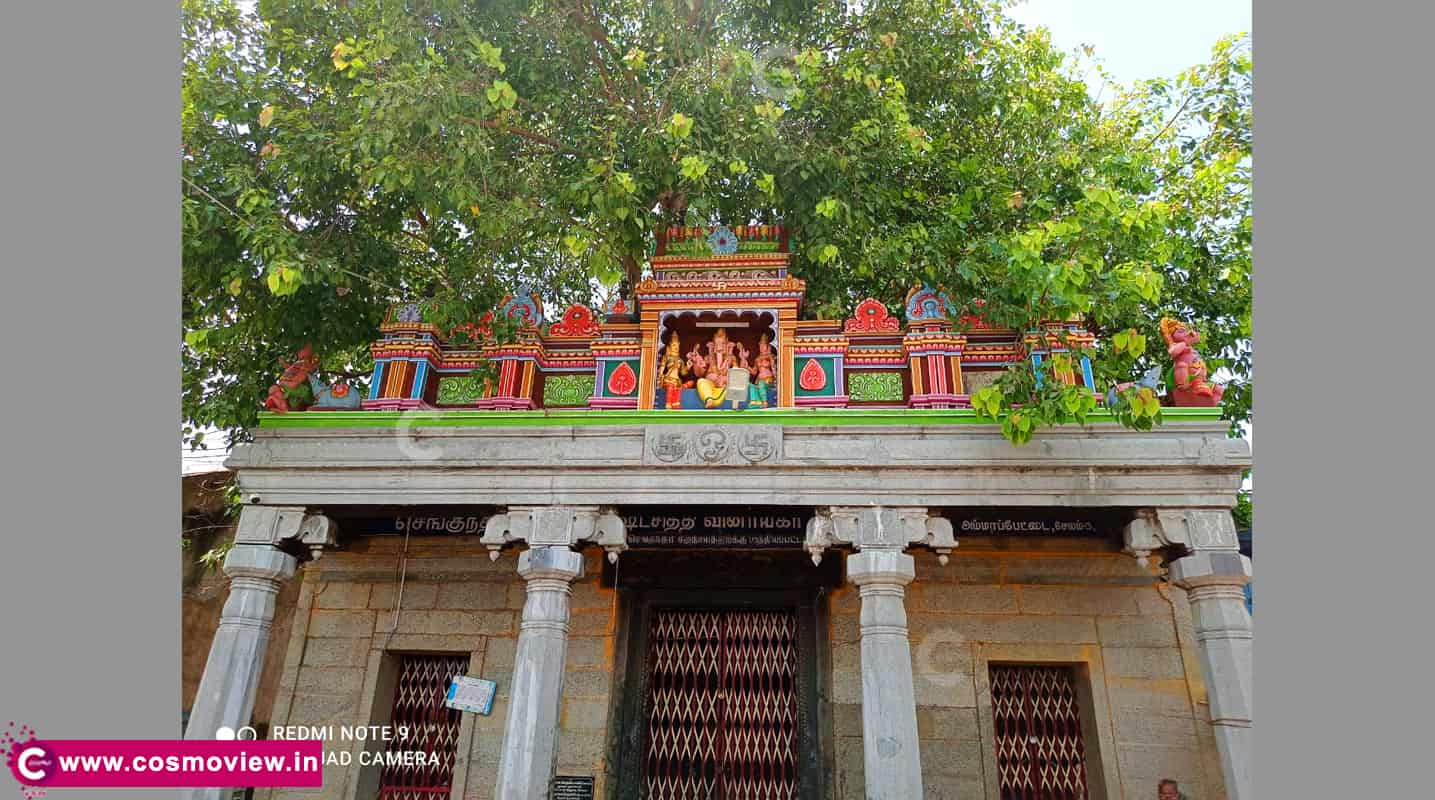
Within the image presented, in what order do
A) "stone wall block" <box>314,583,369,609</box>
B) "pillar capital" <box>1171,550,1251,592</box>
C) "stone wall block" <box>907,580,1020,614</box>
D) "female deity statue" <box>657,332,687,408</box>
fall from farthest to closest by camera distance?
1. "stone wall block" <box>314,583,369,609</box>
2. "stone wall block" <box>907,580,1020,614</box>
3. "female deity statue" <box>657,332,687,408</box>
4. "pillar capital" <box>1171,550,1251,592</box>

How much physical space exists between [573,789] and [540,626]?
7.10 ft

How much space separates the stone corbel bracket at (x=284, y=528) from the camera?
726 centimetres

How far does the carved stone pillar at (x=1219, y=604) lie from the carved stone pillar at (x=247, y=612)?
715cm

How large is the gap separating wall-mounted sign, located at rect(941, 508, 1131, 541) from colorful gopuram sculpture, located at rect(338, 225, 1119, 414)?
106cm

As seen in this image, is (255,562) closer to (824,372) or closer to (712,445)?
(712,445)

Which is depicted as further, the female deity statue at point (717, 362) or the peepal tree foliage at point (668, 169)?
the female deity statue at point (717, 362)

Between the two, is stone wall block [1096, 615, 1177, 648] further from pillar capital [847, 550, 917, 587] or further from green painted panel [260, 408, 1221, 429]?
pillar capital [847, 550, 917, 587]

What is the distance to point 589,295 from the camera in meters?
11.2

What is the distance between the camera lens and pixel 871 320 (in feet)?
25.8

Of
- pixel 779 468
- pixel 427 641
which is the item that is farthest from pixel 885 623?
pixel 427 641

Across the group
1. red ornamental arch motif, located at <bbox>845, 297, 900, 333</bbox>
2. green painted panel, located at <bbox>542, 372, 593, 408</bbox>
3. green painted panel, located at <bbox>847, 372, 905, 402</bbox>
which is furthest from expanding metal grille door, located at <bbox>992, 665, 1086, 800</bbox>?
green painted panel, located at <bbox>542, 372, 593, 408</bbox>

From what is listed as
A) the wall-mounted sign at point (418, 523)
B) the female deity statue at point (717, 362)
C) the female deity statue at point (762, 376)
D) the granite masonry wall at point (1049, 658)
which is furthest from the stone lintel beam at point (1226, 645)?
the wall-mounted sign at point (418, 523)

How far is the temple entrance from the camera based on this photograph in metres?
8.41

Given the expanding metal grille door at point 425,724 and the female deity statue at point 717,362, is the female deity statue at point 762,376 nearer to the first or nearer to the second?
the female deity statue at point 717,362
